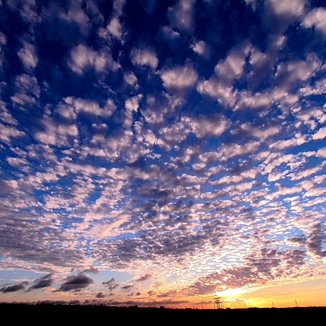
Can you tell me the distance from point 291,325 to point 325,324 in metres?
8.76

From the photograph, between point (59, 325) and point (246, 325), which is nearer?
point (59, 325)

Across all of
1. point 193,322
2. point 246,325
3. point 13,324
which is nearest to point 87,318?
point 13,324

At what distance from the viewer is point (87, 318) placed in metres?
47.8

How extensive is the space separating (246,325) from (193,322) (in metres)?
13.0

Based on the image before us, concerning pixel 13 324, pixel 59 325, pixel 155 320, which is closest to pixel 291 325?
pixel 155 320

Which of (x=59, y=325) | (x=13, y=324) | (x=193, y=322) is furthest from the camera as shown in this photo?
(x=193, y=322)

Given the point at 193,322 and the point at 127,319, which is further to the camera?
the point at 193,322

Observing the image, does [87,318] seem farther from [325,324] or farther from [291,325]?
[325,324]

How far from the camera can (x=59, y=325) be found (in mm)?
40719

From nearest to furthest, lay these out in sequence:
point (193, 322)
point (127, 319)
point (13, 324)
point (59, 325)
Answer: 1. point (13, 324)
2. point (59, 325)
3. point (127, 319)
4. point (193, 322)

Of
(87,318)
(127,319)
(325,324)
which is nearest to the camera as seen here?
(87,318)

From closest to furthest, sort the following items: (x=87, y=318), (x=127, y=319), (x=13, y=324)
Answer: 1. (x=13, y=324)
2. (x=87, y=318)
3. (x=127, y=319)

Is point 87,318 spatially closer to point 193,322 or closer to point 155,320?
point 155,320

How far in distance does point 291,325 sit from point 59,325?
58.0 metres
